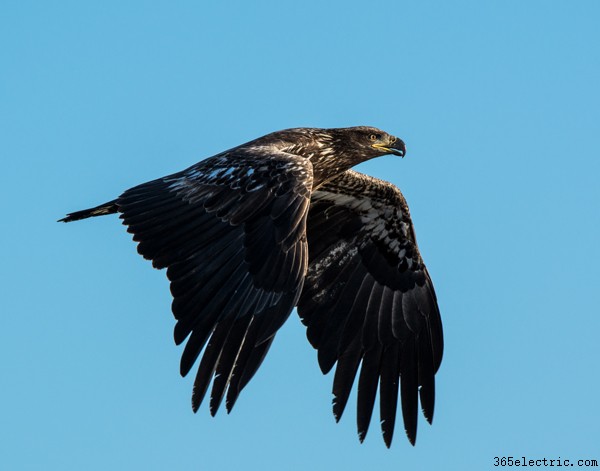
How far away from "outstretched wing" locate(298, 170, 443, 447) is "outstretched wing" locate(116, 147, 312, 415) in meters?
2.39

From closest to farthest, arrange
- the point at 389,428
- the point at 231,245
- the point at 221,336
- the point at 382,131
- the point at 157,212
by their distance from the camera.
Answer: the point at 221,336 < the point at 231,245 < the point at 157,212 < the point at 389,428 < the point at 382,131

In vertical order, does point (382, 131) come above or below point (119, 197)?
above

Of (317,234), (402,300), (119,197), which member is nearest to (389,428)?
(402,300)

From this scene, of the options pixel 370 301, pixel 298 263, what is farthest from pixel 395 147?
pixel 298 263

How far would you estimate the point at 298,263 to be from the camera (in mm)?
11586

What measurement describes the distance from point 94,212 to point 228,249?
270 centimetres

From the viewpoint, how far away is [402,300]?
15.1 metres

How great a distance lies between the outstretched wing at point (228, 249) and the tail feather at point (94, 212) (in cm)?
53

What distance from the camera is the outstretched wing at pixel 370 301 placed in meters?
14.1

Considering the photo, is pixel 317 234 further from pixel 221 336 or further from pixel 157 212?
pixel 221 336

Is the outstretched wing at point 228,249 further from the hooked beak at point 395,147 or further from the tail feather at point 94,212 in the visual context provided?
the hooked beak at point 395,147

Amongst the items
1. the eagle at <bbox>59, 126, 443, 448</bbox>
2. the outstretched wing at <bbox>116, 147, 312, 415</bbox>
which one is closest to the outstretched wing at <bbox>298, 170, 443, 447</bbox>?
the eagle at <bbox>59, 126, 443, 448</bbox>

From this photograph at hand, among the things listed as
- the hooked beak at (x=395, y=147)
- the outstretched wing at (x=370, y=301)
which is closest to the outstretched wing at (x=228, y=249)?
the hooked beak at (x=395, y=147)

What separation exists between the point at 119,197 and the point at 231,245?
6.24 ft
